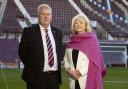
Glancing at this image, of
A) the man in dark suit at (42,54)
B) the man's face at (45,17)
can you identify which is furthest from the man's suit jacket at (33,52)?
the man's face at (45,17)

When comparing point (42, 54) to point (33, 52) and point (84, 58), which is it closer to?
point (33, 52)

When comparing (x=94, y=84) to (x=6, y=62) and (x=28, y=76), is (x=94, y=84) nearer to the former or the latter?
(x=28, y=76)

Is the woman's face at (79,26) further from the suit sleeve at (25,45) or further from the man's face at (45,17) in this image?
the suit sleeve at (25,45)

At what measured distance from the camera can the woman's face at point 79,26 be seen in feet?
20.9

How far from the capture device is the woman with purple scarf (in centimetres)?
641

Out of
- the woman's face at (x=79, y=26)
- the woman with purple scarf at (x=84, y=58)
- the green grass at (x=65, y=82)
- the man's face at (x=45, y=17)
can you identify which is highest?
the man's face at (x=45, y=17)

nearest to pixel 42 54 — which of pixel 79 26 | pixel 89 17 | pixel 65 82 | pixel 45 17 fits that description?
pixel 45 17

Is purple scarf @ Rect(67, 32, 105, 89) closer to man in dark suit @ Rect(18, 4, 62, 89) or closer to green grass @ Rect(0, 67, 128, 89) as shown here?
man in dark suit @ Rect(18, 4, 62, 89)

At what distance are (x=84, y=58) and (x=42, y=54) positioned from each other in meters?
0.52

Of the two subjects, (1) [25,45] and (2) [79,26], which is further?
(1) [25,45]

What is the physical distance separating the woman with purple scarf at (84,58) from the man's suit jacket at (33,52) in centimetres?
17

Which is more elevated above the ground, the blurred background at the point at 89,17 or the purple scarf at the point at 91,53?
the purple scarf at the point at 91,53

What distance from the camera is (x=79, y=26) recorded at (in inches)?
252

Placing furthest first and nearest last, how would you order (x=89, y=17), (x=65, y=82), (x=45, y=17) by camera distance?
(x=89, y=17) → (x=65, y=82) → (x=45, y=17)
